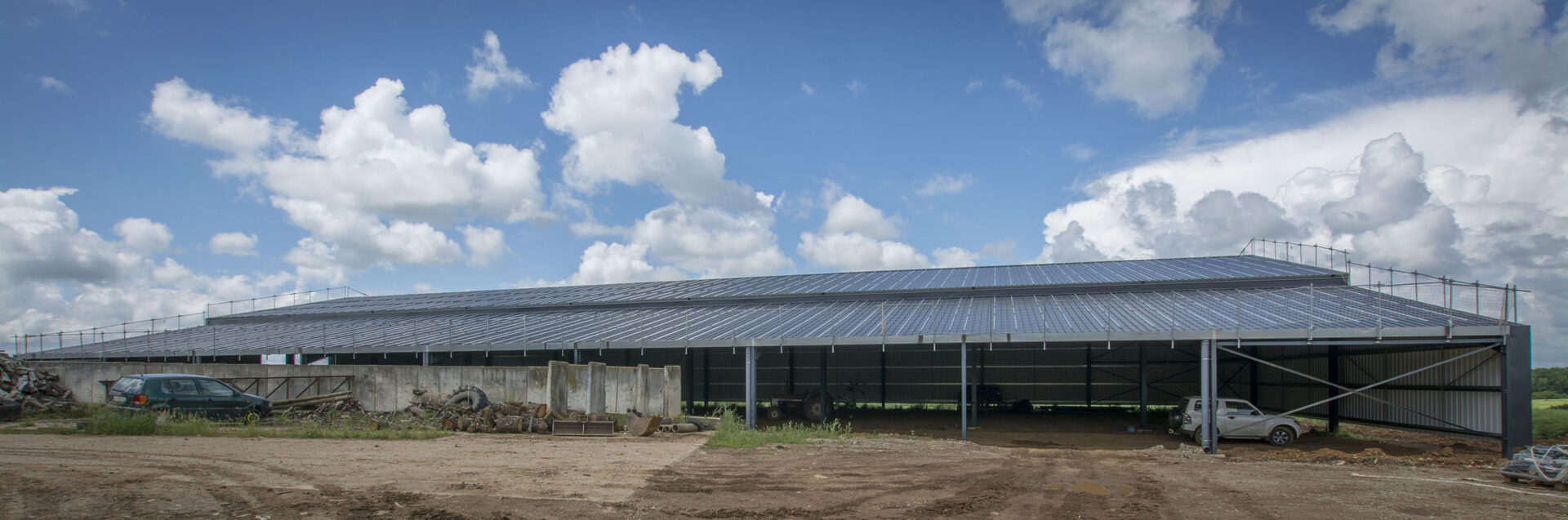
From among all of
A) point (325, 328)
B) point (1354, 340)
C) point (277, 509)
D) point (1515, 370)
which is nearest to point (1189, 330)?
point (1354, 340)

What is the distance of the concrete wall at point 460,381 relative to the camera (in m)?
20.0

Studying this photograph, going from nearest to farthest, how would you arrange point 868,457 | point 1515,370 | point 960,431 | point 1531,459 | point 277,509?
point 277,509, point 1531,459, point 868,457, point 1515,370, point 960,431

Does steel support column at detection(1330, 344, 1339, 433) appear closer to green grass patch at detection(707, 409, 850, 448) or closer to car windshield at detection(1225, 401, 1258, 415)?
car windshield at detection(1225, 401, 1258, 415)

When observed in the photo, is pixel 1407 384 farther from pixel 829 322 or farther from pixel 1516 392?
pixel 829 322

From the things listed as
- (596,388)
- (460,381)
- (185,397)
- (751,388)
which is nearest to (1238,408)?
(751,388)

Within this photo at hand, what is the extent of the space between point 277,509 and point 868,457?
30.6 feet

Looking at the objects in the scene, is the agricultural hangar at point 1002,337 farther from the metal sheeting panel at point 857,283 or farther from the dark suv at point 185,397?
the dark suv at point 185,397

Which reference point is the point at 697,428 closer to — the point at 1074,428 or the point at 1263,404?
the point at 1074,428

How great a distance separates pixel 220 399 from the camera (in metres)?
18.6

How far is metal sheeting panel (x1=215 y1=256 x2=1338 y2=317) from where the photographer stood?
1176 inches

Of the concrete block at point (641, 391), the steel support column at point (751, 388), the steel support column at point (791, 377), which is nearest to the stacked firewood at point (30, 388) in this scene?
the concrete block at point (641, 391)

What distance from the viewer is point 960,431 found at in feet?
78.1

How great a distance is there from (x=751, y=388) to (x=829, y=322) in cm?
415

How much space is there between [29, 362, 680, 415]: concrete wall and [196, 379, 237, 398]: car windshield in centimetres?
267
